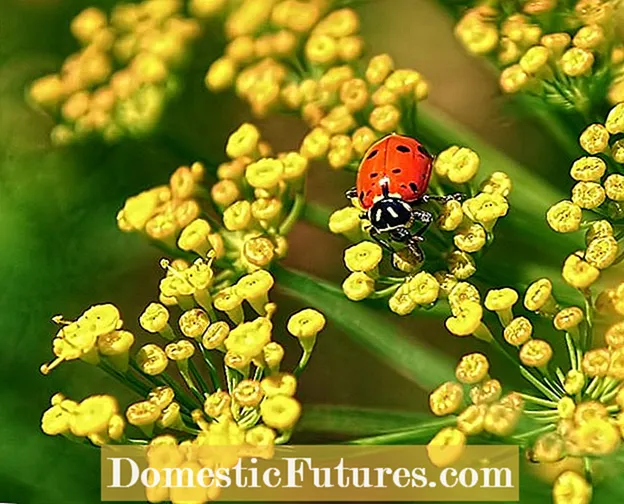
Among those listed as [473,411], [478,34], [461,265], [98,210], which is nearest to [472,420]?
[473,411]

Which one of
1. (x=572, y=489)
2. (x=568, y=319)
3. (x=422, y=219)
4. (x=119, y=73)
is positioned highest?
(x=119, y=73)

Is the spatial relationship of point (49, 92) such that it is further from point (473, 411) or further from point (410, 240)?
point (473, 411)

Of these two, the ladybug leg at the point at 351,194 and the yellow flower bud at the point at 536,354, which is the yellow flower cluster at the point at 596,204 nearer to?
the yellow flower bud at the point at 536,354

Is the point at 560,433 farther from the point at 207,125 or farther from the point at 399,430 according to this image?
the point at 207,125

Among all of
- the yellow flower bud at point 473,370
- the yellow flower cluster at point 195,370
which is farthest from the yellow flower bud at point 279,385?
the yellow flower bud at point 473,370

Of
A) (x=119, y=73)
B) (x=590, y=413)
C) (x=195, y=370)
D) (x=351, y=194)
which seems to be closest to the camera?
(x=590, y=413)

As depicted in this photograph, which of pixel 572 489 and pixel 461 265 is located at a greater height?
pixel 461 265
